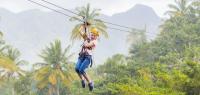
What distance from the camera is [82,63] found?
11156 mm

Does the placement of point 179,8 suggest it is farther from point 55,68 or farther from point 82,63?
point 82,63

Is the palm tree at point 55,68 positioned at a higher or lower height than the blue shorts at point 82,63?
higher

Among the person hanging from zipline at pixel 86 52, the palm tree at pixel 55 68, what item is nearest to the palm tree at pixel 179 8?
the palm tree at pixel 55 68

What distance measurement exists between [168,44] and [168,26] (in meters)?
5.68

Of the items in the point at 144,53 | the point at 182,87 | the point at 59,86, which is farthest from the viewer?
the point at 144,53

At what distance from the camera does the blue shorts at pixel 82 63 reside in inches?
437

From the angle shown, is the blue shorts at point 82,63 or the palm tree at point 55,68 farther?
the palm tree at point 55,68

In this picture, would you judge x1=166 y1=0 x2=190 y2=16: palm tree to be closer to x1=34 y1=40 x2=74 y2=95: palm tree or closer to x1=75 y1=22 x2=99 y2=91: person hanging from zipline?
x1=34 y1=40 x2=74 y2=95: palm tree

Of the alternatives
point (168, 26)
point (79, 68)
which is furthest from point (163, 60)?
point (79, 68)

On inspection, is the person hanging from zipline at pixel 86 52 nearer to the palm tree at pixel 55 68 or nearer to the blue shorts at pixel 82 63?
the blue shorts at pixel 82 63

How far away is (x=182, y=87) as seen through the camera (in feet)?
85.4

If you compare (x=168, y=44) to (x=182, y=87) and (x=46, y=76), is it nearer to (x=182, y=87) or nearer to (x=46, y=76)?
(x=46, y=76)

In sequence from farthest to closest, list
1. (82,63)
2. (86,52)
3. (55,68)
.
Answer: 1. (55,68)
2. (86,52)
3. (82,63)

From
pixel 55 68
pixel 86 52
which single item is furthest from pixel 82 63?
pixel 55 68
